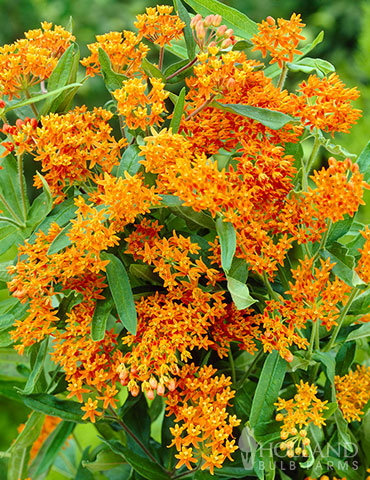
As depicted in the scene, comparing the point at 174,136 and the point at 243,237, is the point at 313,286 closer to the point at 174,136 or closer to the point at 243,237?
the point at 243,237

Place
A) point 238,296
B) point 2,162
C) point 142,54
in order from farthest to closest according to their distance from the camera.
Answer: point 2,162 < point 142,54 < point 238,296

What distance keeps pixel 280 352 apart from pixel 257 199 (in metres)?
0.17

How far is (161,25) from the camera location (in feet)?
2.46

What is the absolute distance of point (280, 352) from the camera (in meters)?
0.67

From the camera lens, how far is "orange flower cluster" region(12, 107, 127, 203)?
668mm

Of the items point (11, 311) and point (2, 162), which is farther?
point (2, 162)

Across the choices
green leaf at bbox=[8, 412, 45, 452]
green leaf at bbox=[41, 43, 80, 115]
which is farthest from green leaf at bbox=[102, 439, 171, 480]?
green leaf at bbox=[41, 43, 80, 115]

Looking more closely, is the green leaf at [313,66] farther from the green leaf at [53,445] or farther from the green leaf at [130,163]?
the green leaf at [53,445]

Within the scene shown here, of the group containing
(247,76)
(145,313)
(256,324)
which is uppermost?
(247,76)

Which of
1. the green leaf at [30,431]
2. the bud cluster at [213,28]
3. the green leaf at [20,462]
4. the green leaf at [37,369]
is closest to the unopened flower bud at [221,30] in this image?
the bud cluster at [213,28]

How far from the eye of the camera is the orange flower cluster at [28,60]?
73cm

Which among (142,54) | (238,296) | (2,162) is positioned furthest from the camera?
(2,162)

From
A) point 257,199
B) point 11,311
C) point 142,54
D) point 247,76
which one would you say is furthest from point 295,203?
point 11,311

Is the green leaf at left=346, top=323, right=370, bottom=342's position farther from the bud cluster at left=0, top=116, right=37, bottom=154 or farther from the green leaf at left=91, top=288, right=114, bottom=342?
the bud cluster at left=0, top=116, right=37, bottom=154
